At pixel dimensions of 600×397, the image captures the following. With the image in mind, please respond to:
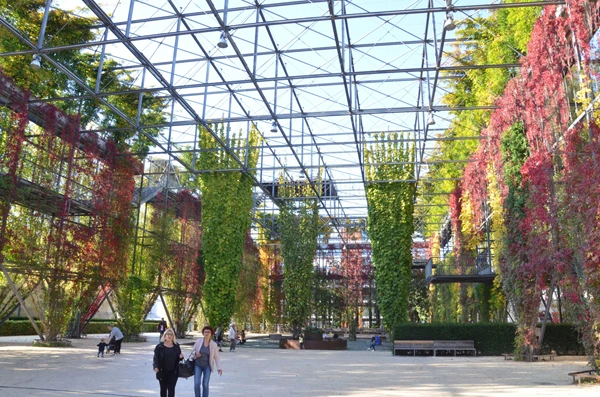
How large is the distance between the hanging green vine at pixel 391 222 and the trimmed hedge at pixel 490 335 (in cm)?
281

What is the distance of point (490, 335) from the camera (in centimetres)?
1805

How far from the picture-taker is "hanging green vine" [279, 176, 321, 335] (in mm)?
26094

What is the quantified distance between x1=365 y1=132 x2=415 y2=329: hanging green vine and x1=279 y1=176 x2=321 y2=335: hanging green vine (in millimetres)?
3725

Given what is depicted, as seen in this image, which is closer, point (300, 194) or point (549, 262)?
point (549, 262)

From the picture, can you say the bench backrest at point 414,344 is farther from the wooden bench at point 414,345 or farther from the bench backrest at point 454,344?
the bench backrest at point 454,344

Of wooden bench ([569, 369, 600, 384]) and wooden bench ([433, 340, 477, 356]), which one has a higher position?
wooden bench ([569, 369, 600, 384])

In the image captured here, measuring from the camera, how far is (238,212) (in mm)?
23281

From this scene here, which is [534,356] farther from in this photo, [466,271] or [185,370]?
[185,370]

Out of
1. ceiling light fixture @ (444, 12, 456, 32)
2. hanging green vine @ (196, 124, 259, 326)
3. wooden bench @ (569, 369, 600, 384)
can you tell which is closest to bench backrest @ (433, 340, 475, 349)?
wooden bench @ (569, 369, 600, 384)

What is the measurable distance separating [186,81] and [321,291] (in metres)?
22.9

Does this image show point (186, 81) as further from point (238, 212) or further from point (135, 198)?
point (135, 198)

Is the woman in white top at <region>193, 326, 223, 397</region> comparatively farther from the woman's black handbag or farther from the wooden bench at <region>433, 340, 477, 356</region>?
the wooden bench at <region>433, 340, 477, 356</region>

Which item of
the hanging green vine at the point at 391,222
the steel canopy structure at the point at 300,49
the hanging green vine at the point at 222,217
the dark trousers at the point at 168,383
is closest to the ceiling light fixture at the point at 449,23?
the steel canopy structure at the point at 300,49

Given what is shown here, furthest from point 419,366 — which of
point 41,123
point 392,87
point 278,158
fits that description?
point 41,123
